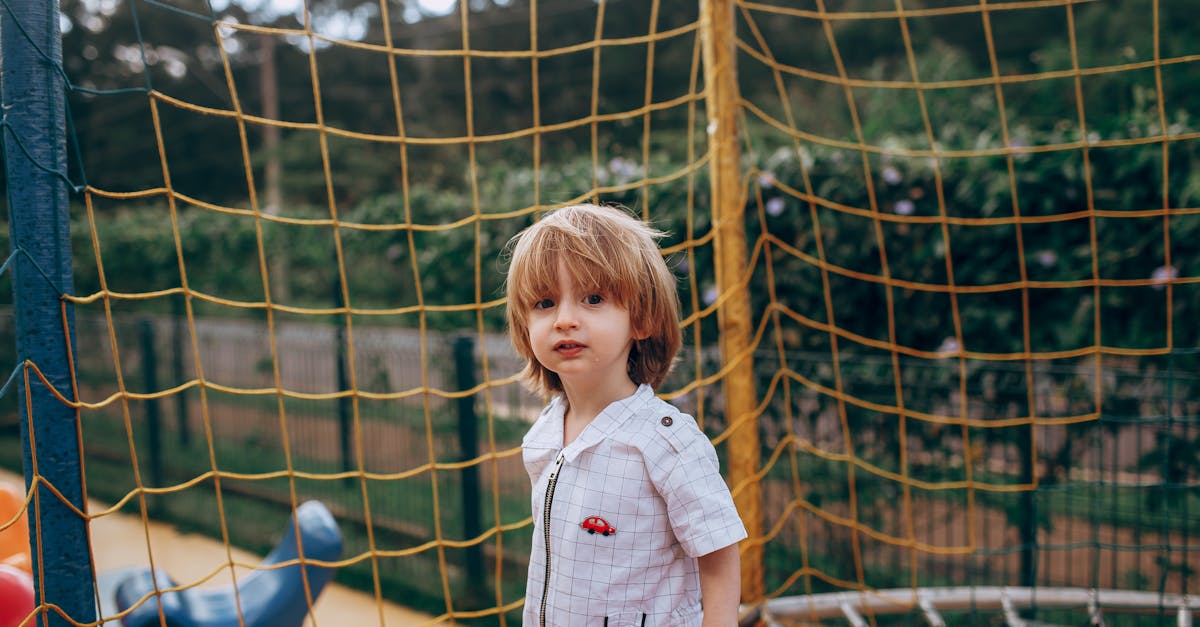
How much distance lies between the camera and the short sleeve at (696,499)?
1.21 m

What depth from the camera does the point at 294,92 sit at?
19312 mm

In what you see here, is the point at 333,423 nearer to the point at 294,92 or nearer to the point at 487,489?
the point at 487,489

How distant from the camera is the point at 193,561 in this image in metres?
3.90

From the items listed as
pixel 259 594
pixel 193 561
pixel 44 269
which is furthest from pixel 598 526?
pixel 193 561

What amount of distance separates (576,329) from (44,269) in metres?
0.94

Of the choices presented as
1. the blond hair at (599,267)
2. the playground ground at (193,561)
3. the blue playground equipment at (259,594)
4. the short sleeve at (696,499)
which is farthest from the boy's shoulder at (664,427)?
the playground ground at (193,561)

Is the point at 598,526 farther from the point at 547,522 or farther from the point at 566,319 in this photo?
the point at 566,319

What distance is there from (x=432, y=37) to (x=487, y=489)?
15.3 meters

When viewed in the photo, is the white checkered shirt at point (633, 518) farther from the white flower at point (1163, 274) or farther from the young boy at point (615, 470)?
the white flower at point (1163, 274)

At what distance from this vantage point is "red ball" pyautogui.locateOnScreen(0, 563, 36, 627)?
158 cm

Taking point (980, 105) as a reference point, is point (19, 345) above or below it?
below

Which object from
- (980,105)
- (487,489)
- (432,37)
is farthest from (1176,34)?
(432,37)

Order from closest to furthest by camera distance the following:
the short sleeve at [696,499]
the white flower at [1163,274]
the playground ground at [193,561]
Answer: the short sleeve at [696,499] < the white flower at [1163,274] < the playground ground at [193,561]

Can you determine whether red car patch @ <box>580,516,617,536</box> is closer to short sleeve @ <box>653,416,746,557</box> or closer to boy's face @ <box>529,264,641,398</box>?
short sleeve @ <box>653,416,746,557</box>
